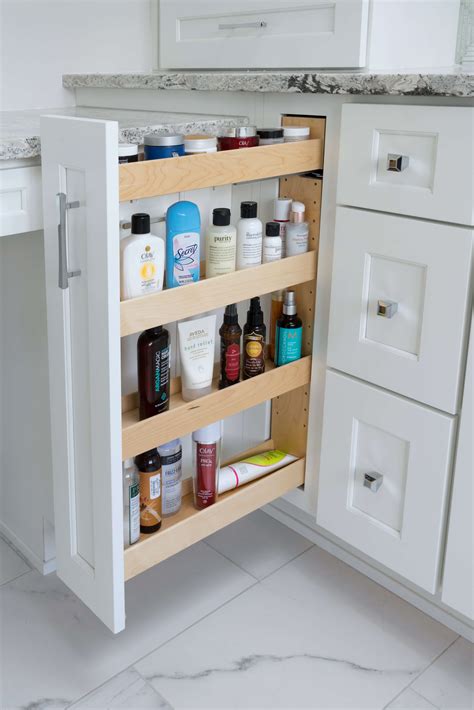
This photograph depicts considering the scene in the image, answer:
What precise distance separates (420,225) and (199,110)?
1.88 feet

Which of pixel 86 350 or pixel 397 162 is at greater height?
pixel 397 162

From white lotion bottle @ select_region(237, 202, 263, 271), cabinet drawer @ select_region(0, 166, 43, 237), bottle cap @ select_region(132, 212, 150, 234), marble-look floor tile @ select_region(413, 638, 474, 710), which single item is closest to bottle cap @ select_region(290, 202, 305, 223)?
white lotion bottle @ select_region(237, 202, 263, 271)

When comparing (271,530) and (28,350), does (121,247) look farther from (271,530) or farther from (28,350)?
(271,530)

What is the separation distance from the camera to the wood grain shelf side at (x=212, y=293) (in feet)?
3.20

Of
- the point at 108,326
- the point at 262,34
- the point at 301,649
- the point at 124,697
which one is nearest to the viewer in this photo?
the point at 108,326

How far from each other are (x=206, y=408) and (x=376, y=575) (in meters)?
0.56

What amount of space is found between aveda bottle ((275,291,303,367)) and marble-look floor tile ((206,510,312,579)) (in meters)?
0.45

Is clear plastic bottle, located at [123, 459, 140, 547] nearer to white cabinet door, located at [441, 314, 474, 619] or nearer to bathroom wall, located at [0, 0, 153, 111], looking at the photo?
white cabinet door, located at [441, 314, 474, 619]

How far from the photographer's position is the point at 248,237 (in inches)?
45.3

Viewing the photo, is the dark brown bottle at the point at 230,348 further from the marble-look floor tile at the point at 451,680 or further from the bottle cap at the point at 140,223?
the marble-look floor tile at the point at 451,680

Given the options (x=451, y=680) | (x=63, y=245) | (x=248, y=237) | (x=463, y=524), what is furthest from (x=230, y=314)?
(x=451, y=680)

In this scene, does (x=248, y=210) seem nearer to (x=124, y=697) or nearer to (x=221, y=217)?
(x=221, y=217)

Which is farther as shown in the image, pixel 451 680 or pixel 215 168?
pixel 451 680

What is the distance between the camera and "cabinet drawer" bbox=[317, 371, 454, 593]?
1.12 metres
